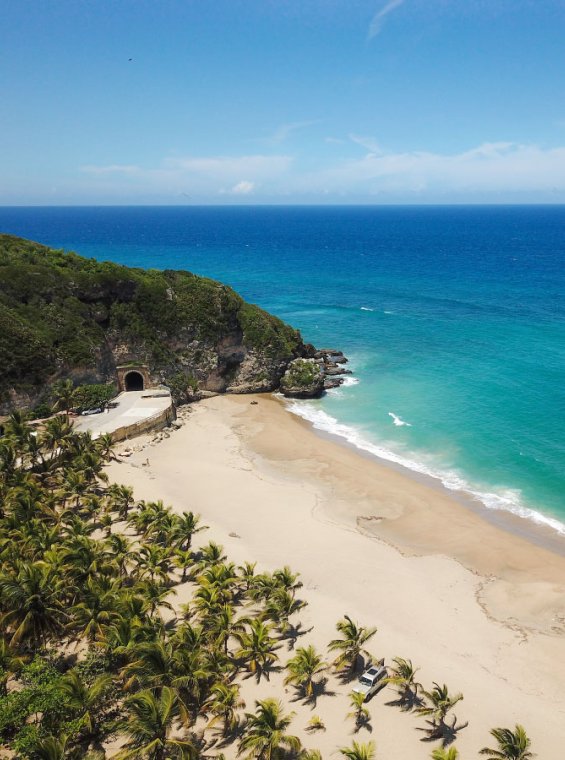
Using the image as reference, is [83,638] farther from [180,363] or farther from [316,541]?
[180,363]

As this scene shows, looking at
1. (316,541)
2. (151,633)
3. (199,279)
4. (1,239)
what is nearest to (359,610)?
(316,541)

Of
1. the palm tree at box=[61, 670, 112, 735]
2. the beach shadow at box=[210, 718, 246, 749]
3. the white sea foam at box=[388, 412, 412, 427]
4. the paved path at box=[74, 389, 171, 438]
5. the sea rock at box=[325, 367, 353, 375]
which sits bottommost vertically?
the beach shadow at box=[210, 718, 246, 749]

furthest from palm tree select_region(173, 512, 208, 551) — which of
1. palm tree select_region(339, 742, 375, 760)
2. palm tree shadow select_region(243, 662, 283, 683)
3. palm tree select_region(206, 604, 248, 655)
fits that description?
palm tree select_region(339, 742, 375, 760)

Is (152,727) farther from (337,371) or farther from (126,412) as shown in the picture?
(337,371)

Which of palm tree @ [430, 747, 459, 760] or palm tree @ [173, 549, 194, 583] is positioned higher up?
palm tree @ [430, 747, 459, 760]

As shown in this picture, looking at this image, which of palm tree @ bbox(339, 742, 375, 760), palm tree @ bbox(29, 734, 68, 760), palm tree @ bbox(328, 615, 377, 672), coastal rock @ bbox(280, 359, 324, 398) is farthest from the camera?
coastal rock @ bbox(280, 359, 324, 398)

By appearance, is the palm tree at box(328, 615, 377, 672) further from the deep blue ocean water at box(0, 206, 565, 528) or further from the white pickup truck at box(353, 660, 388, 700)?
the deep blue ocean water at box(0, 206, 565, 528)
